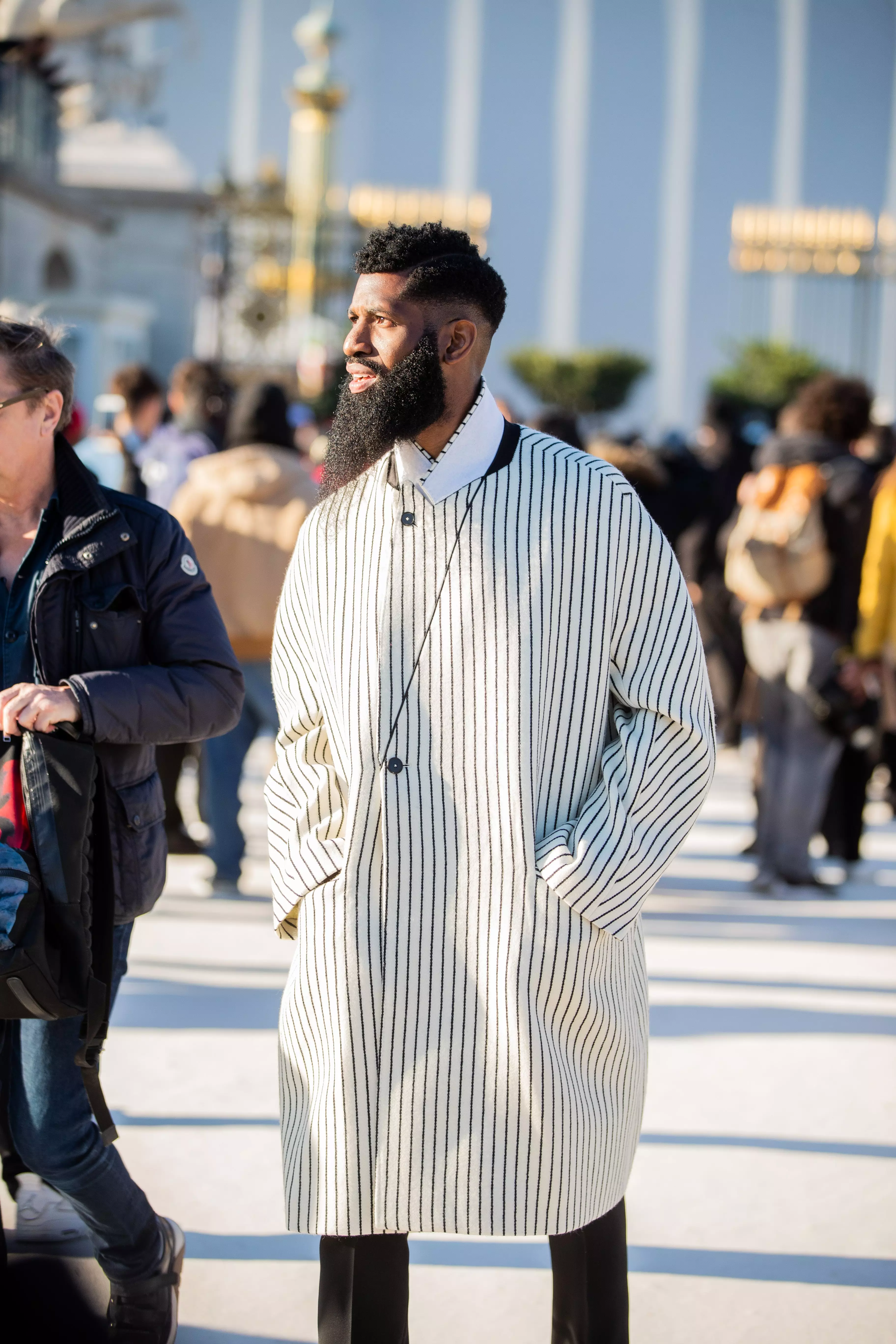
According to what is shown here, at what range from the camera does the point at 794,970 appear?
5.66 meters

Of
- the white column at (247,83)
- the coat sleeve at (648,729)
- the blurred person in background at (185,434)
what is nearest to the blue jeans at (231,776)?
the blurred person in background at (185,434)

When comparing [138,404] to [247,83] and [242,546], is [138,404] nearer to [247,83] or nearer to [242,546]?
[242,546]

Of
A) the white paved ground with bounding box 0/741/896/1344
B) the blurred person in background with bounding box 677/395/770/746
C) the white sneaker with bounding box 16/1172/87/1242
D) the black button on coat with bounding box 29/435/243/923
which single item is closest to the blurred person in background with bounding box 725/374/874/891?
the white paved ground with bounding box 0/741/896/1344

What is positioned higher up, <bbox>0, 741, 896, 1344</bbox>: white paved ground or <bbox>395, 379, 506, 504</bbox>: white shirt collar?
<bbox>395, 379, 506, 504</bbox>: white shirt collar

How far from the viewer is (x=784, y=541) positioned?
638 cm

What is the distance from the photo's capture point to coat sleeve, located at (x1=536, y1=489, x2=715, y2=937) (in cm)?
231

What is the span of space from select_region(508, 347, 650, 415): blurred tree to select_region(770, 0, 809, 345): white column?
6.75 m

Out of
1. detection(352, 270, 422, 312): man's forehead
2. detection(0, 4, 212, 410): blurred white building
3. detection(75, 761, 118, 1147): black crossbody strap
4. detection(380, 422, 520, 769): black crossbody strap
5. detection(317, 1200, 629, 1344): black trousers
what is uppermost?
detection(0, 4, 212, 410): blurred white building

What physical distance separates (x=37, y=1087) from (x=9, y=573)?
86cm

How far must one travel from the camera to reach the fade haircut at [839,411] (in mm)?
6559

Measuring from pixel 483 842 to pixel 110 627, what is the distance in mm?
810

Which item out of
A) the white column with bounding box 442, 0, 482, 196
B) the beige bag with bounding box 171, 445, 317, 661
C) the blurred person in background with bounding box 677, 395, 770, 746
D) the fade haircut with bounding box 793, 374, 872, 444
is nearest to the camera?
the beige bag with bounding box 171, 445, 317, 661

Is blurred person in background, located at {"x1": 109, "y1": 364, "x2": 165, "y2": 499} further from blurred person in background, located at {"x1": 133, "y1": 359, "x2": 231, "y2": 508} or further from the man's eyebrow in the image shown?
the man's eyebrow

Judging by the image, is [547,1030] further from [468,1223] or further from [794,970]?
[794,970]
